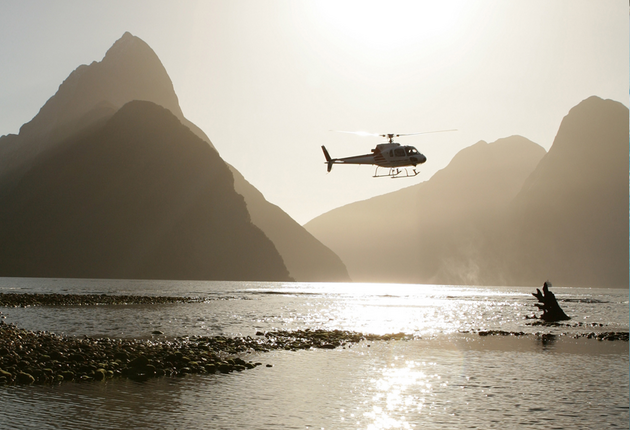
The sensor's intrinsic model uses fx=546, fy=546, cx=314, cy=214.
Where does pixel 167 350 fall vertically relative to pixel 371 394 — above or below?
above

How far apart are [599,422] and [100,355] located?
914 inches

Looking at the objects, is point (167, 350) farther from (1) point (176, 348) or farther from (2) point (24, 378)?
(2) point (24, 378)

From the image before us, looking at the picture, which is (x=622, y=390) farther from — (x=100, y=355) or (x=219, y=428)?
(x=100, y=355)

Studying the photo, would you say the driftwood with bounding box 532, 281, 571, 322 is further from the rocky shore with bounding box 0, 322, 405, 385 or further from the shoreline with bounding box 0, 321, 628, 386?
the rocky shore with bounding box 0, 322, 405, 385

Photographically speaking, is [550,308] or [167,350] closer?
[167,350]

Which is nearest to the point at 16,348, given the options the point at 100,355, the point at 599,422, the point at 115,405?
the point at 100,355

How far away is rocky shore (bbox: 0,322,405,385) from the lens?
82.1 feet

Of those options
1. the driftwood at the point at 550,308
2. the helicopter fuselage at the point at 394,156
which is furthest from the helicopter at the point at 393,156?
the driftwood at the point at 550,308

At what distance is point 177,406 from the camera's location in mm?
20797

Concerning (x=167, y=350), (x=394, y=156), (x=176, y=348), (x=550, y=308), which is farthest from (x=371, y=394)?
(x=550, y=308)

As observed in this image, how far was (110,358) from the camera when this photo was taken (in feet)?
93.3

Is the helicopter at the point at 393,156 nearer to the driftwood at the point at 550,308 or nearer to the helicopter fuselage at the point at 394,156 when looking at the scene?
the helicopter fuselage at the point at 394,156

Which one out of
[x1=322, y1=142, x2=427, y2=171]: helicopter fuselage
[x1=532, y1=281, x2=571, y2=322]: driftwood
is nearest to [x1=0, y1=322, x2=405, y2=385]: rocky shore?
[x1=322, y1=142, x2=427, y2=171]: helicopter fuselage

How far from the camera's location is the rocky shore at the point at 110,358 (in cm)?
2502
